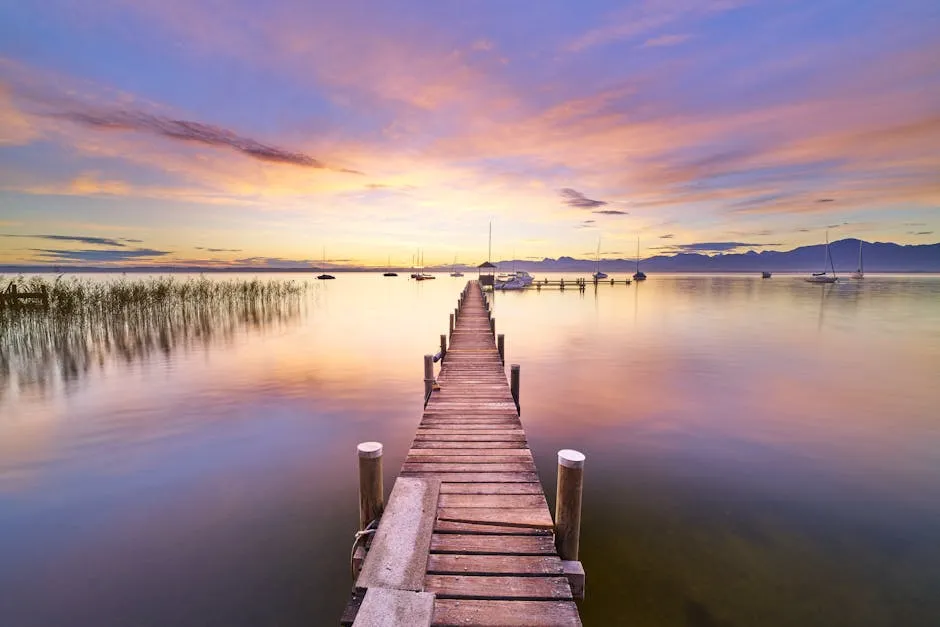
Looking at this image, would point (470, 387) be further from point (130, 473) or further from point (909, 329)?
point (909, 329)

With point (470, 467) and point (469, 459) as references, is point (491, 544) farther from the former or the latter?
point (469, 459)

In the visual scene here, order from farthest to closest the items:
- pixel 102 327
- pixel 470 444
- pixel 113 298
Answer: pixel 113 298
pixel 102 327
pixel 470 444

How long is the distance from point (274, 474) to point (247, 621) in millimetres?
4419

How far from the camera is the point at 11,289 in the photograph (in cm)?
2628

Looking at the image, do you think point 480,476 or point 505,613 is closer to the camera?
point 505,613

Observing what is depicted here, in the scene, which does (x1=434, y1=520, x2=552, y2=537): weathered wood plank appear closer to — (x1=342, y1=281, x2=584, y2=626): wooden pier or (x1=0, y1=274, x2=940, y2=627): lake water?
(x1=342, y1=281, x2=584, y2=626): wooden pier

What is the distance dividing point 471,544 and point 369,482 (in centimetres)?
152

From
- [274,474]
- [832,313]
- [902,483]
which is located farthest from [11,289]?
[832,313]

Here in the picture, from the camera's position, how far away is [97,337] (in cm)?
2409

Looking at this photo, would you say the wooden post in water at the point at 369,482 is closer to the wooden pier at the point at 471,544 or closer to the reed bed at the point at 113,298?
the wooden pier at the point at 471,544

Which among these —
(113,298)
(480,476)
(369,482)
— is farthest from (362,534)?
(113,298)

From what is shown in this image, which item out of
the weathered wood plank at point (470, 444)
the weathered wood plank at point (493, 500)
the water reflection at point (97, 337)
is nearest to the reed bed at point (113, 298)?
the water reflection at point (97, 337)

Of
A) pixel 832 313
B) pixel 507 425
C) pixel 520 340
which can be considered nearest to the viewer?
pixel 507 425

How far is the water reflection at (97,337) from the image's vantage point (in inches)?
699
